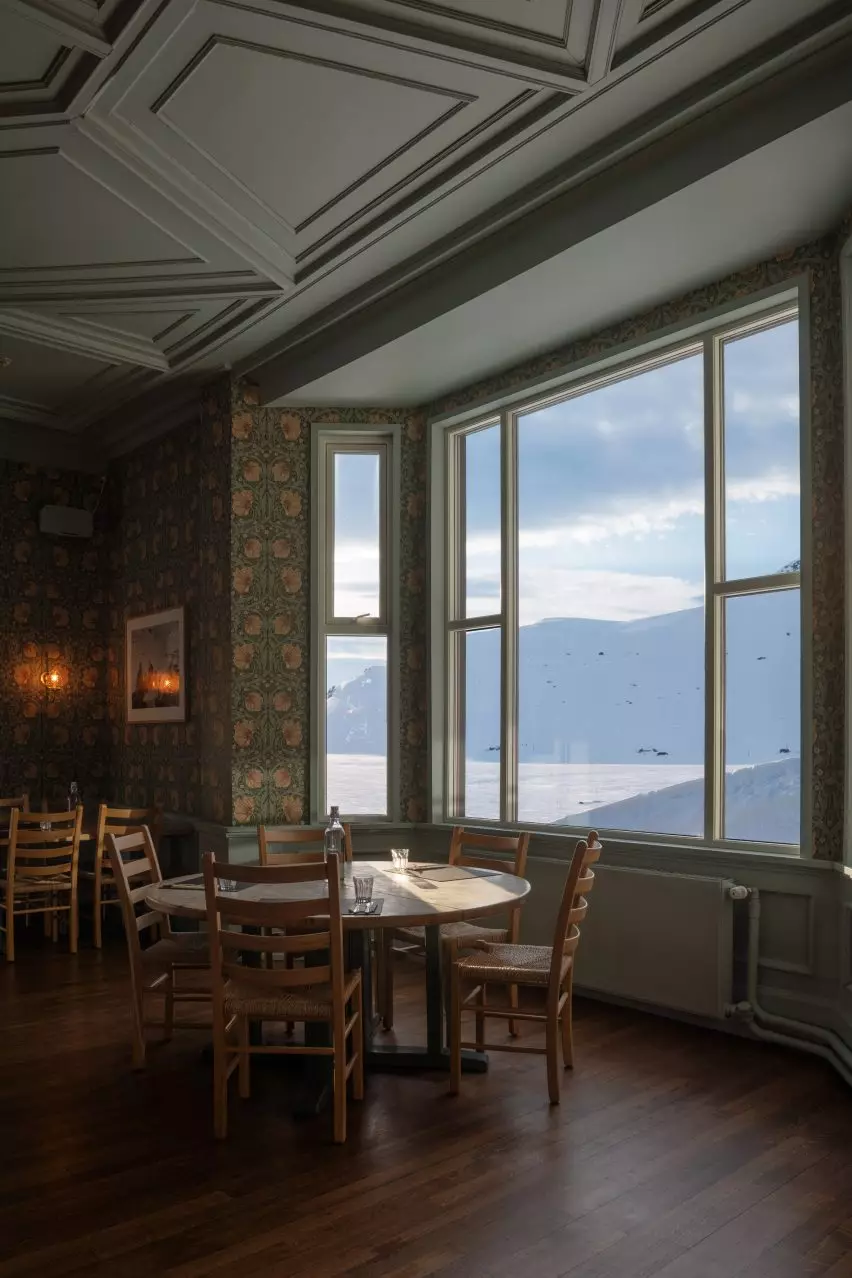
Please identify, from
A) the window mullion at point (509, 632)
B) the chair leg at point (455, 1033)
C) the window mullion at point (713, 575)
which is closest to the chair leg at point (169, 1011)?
the chair leg at point (455, 1033)

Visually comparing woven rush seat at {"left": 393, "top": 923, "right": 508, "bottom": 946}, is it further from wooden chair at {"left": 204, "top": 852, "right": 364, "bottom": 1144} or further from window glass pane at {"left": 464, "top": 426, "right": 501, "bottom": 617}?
window glass pane at {"left": 464, "top": 426, "right": 501, "bottom": 617}

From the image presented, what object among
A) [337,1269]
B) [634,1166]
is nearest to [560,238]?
[634,1166]

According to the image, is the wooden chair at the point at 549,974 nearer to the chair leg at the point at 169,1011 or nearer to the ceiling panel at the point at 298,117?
the chair leg at the point at 169,1011

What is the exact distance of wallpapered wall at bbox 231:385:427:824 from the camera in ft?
21.9

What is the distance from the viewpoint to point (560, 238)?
4.62 meters

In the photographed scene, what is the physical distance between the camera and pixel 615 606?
570 cm

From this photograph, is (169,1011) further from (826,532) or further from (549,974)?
(826,532)

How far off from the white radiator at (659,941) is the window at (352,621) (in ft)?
6.28

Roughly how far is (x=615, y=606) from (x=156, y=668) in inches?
150

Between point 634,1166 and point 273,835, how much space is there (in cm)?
258

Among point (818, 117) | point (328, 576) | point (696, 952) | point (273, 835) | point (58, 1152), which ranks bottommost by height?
point (58, 1152)

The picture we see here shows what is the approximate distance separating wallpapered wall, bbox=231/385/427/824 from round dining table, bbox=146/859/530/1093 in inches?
79.7

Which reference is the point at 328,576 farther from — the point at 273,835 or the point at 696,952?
the point at 696,952

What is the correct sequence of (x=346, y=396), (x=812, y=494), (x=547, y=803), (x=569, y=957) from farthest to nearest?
(x=346, y=396) → (x=547, y=803) → (x=812, y=494) → (x=569, y=957)
